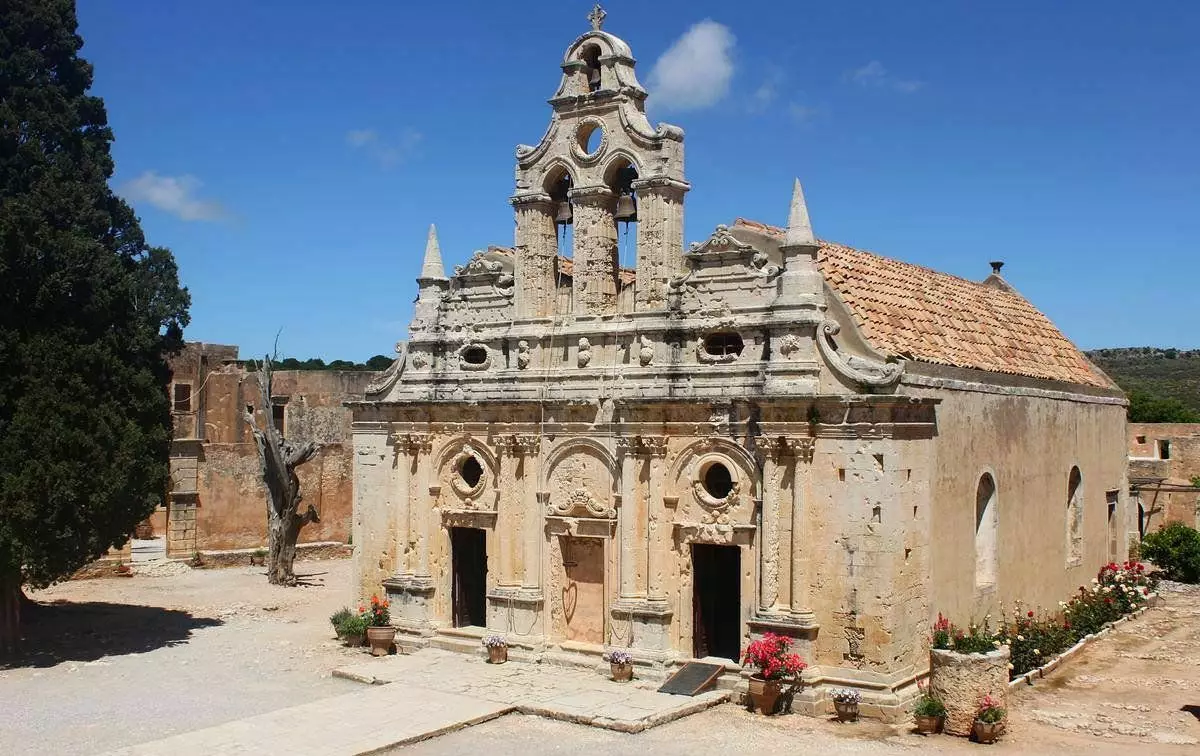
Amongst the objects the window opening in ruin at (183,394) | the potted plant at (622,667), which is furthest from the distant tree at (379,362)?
the potted plant at (622,667)

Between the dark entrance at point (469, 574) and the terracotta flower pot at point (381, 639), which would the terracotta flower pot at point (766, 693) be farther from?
the terracotta flower pot at point (381, 639)

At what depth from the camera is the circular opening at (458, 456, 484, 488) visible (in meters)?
20.7

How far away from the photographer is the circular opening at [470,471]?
20.7 metres

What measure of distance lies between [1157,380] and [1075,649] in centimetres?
6534

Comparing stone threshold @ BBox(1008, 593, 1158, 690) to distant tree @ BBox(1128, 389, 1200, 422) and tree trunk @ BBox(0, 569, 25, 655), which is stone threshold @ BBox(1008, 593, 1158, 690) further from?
distant tree @ BBox(1128, 389, 1200, 422)

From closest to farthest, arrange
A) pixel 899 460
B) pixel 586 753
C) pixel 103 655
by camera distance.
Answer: pixel 586 753
pixel 899 460
pixel 103 655

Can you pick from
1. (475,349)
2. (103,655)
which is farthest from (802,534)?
(103,655)

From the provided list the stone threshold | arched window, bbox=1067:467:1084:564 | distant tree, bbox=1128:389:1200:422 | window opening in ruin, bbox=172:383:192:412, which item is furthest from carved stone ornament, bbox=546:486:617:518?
distant tree, bbox=1128:389:1200:422

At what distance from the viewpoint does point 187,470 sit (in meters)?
31.3

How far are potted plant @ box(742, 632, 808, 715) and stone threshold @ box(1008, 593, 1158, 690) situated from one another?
4.03 meters

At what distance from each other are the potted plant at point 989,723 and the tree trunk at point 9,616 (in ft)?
52.2

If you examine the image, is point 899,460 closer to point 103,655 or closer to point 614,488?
point 614,488

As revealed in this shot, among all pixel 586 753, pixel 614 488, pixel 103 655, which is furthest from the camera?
pixel 103 655

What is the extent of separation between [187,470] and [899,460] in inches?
855
